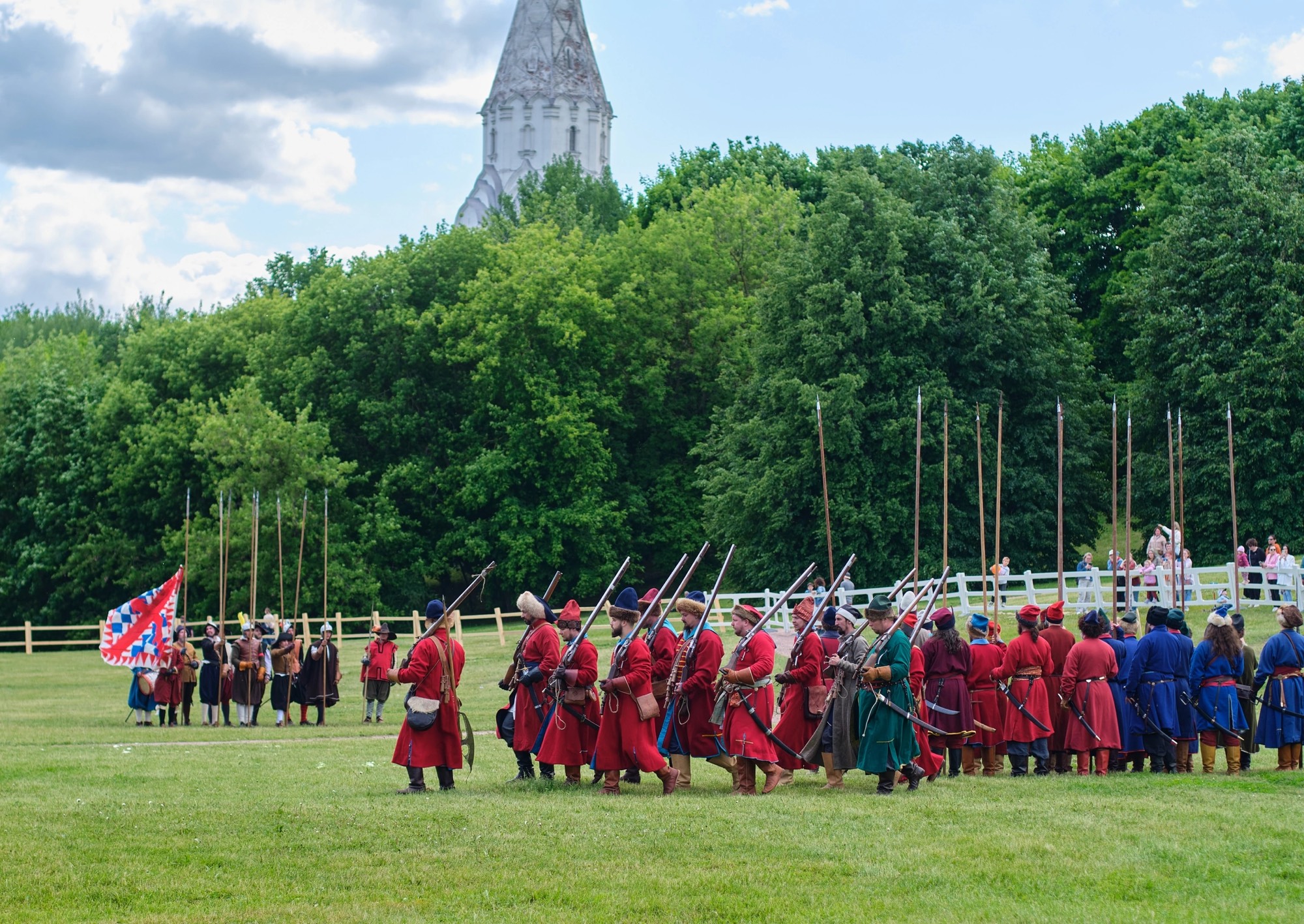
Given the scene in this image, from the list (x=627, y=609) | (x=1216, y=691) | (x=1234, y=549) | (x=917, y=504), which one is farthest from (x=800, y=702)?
(x=1234, y=549)

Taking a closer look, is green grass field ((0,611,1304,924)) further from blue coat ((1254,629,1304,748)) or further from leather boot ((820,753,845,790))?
blue coat ((1254,629,1304,748))

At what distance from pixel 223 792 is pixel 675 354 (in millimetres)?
42307

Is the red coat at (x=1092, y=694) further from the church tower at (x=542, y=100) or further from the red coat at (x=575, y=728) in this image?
the church tower at (x=542, y=100)

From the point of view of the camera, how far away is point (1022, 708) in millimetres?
15133

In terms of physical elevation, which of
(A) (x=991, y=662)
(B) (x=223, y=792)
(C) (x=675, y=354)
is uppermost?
(C) (x=675, y=354)

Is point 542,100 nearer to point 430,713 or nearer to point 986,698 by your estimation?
point 986,698

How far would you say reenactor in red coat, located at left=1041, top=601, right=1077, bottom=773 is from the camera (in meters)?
15.4

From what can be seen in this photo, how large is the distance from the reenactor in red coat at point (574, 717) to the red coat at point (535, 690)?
0.62 feet

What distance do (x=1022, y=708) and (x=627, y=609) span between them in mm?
4258

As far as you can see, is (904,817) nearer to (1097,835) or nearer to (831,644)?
(1097,835)

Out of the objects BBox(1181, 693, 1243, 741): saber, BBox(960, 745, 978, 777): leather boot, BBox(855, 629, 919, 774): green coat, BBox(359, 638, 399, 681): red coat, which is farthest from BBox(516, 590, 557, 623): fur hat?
BBox(359, 638, 399, 681): red coat

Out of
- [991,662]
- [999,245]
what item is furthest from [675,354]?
[991,662]

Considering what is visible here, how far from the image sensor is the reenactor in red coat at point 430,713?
13.3 m

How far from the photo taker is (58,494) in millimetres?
59438
